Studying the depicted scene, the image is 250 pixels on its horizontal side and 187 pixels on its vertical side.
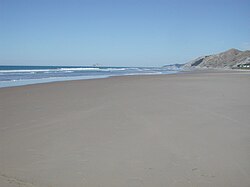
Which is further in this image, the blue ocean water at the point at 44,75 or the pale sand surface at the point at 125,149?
the blue ocean water at the point at 44,75

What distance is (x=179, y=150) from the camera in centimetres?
445

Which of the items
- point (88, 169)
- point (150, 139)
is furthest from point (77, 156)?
point (150, 139)

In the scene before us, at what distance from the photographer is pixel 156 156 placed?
13.8 feet

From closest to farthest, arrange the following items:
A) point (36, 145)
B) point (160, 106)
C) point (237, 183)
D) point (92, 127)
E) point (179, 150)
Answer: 1. point (237, 183)
2. point (179, 150)
3. point (36, 145)
4. point (92, 127)
5. point (160, 106)

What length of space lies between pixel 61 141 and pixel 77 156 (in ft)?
2.96

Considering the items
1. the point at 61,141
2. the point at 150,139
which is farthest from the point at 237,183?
the point at 61,141

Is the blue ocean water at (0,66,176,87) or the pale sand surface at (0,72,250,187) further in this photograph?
the blue ocean water at (0,66,176,87)

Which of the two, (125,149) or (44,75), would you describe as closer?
(125,149)

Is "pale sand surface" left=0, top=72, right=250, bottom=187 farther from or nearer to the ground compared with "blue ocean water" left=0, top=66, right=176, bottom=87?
farther from the ground

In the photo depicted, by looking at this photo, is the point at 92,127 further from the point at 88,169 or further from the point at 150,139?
the point at 88,169

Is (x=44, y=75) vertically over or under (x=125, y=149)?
under

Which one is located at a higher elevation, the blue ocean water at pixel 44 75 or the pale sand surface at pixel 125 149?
the pale sand surface at pixel 125 149

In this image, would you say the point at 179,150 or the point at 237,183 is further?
the point at 179,150

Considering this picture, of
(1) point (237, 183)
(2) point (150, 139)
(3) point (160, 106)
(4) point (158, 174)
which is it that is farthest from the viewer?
(3) point (160, 106)
